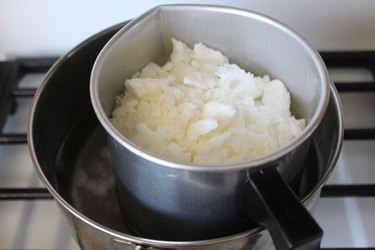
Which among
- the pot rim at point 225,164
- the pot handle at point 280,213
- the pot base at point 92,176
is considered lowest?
the pot base at point 92,176

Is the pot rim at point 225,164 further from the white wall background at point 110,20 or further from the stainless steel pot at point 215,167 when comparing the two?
the white wall background at point 110,20

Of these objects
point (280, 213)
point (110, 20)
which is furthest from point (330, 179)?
point (110, 20)

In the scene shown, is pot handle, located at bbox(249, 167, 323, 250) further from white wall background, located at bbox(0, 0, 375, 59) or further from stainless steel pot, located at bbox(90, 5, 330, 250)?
white wall background, located at bbox(0, 0, 375, 59)

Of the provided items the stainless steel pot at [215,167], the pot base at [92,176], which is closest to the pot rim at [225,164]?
the stainless steel pot at [215,167]

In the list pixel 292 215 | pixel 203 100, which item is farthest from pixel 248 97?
pixel 292 215

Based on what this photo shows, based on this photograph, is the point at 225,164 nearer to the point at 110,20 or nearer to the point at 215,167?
the point at 215,167
